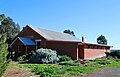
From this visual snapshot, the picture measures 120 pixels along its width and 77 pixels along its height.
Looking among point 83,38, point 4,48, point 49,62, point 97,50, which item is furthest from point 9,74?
point 83,38

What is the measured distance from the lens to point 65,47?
116 feet

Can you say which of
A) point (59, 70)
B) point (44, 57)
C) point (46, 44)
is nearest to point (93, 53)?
point (46, 44)

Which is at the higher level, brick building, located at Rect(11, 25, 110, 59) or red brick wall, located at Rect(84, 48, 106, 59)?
brick building, located at Rect(11, 25, 110, 59)

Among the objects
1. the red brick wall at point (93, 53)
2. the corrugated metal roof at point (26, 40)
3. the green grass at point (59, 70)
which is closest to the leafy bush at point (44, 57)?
the green grass at point (59, 70)

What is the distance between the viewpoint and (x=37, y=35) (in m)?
36.9

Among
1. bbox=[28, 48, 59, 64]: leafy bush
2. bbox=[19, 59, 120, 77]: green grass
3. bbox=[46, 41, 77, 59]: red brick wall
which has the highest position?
bbox=[46, 41, 77, 59]: red brick wall

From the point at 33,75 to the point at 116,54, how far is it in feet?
97.8

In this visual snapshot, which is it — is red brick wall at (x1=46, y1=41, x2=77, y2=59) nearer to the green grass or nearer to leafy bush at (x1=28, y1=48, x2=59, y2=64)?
leafy bush at (x1=28, y1=48, x2=59, y2=64)

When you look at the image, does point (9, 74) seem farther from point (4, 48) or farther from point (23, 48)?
point (23, 48)

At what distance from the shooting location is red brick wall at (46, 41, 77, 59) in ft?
114

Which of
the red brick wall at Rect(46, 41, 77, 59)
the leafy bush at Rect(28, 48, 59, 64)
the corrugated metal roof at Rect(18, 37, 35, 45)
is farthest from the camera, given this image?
the corrugated metal roof at Rect(18, 37, 35, 45)

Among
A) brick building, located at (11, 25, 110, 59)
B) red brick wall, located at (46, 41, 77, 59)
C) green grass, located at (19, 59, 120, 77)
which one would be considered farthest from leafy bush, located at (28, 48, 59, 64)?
green grass, located at (19, 59, 120, 77)

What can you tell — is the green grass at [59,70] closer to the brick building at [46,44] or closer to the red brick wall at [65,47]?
the red brick wall at [65,47]

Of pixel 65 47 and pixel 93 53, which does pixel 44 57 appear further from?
pixel 93 53
